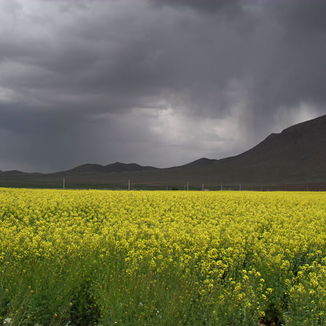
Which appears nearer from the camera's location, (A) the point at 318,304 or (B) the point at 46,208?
(A) the point at 318,304

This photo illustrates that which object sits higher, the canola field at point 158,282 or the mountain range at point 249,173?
the mountain range at point 249,173

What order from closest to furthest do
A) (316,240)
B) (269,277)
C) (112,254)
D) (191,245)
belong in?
1. (269,277)
2. (112,254)
3. (191,245)
4. (316,240)

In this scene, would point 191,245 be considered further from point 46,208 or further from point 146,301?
A: point 46,208

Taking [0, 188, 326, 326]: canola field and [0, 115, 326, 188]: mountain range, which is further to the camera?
[0, 115, 326, 188]: mountain range

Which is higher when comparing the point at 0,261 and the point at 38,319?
the point at 0,261

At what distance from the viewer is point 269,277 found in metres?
8.78

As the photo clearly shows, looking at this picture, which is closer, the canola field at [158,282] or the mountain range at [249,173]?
the canola field at [158,282]

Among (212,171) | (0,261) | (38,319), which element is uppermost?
(212,171)

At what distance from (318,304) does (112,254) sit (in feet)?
13.7

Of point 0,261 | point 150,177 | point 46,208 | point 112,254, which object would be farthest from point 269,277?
point 150,177

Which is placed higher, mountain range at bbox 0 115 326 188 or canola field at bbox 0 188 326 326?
mountain range at bbox 0 115 326 188

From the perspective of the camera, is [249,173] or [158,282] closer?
[158,282]

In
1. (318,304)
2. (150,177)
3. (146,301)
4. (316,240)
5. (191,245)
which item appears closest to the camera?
(146,301)

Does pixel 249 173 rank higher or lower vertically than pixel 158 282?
higher
